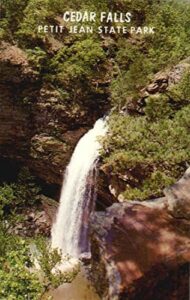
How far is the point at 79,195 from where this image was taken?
1739cm

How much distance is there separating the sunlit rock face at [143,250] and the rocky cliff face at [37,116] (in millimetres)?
13708

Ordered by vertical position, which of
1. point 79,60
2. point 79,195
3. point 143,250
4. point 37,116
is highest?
point 79,60

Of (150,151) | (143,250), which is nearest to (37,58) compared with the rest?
(150,151)

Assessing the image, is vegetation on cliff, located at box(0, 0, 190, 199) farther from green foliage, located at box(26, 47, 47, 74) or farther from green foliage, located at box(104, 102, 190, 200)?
green foliage, located at box(104, 102, 190, 200)

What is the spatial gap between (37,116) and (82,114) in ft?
7.17

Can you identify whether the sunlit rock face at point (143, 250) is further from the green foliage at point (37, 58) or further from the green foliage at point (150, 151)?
the green foliage at point (37, 58)

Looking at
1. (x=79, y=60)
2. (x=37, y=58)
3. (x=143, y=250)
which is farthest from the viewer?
(x=79, y=60)

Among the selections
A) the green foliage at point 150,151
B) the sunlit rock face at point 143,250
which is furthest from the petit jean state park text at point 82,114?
the sunlit rock face at point 143,250

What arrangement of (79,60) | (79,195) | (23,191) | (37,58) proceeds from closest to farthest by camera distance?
(79,195), (37,58), (79,60), (23,191)

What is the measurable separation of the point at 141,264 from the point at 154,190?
7.39 m

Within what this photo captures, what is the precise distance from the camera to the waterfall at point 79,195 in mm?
17016

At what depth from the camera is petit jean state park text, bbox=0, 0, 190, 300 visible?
13.1 m

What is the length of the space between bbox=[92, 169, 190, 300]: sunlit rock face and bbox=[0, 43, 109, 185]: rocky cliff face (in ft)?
45.0

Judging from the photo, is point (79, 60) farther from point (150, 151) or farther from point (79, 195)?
point (150, 151)
